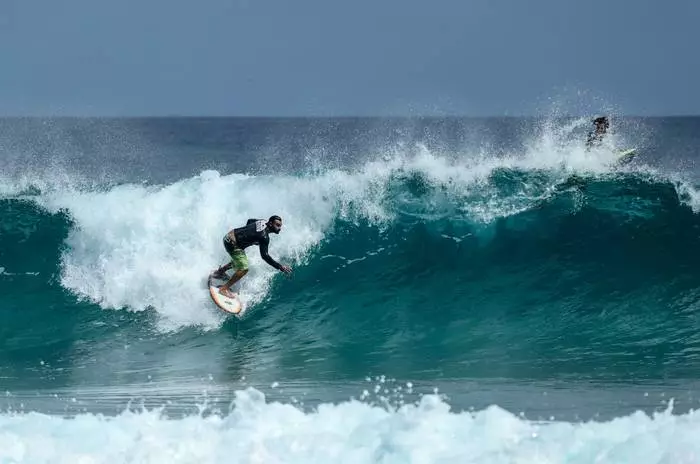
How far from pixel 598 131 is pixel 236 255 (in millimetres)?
8053

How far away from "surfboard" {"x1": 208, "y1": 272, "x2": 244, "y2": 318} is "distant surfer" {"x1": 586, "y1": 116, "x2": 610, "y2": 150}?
7.91 meters

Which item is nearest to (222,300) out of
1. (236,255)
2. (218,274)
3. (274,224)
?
(218,274)

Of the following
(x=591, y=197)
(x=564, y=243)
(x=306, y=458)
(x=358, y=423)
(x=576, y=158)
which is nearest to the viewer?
(x=306, y=458)

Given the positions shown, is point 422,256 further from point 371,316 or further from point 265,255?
point 265,255

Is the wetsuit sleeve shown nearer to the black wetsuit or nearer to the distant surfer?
the black wetsuit

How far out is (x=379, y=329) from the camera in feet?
40.6

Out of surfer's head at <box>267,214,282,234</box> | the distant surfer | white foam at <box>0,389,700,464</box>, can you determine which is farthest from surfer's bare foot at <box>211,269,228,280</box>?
the distant surfer

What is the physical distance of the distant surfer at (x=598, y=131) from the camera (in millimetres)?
16656

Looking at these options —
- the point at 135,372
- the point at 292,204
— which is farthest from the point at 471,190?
the point at 135,372

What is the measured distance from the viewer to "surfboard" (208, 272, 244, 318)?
12.4 meters

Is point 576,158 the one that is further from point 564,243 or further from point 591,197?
point 564,243

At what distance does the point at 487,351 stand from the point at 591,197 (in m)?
5.71

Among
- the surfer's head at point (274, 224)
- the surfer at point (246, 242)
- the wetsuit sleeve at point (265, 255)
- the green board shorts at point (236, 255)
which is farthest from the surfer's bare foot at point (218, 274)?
the surfer's head at point (274, 224)

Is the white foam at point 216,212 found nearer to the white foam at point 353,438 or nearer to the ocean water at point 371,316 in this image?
the ocean water at point 371,316
